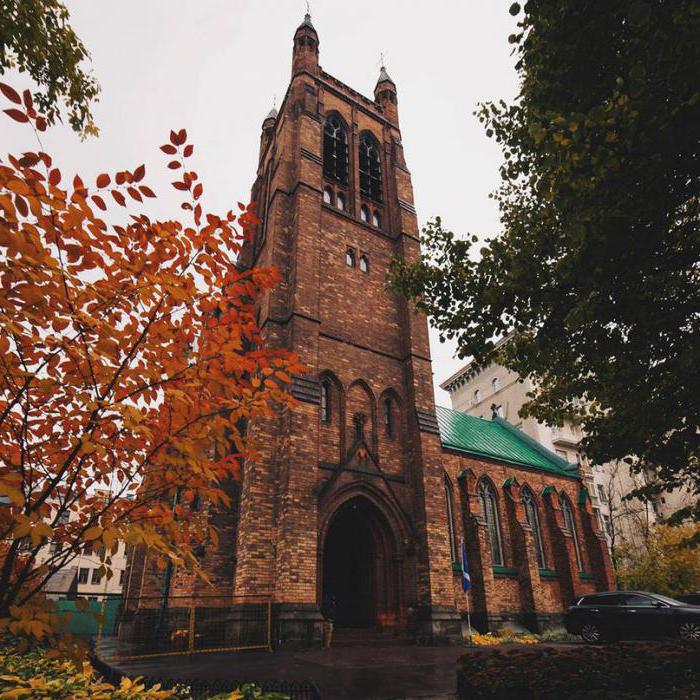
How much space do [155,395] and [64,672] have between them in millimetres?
4977

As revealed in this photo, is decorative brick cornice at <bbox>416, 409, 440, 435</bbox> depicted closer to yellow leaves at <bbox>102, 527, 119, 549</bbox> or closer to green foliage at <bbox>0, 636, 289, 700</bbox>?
green foliage at <bbox>0, 636, 289, 700</bbox>

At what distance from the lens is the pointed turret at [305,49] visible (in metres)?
24.2

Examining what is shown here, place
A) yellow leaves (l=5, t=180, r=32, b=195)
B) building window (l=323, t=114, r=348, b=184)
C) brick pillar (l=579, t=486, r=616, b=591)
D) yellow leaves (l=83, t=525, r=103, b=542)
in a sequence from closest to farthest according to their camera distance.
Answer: yellow leaves (l=5, t=180, r=32, b=195), yellow leaves (l=83, t=525, r=103, b=542), building window (l=323, t=114, r=348, b=184), brick pillar (l=579, t=486, r=616, b=591)

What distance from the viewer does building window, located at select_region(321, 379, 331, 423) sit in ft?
55.6

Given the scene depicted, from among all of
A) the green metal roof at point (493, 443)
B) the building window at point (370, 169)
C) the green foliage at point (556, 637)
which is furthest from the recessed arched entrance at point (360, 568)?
the building window at point (370, 169)

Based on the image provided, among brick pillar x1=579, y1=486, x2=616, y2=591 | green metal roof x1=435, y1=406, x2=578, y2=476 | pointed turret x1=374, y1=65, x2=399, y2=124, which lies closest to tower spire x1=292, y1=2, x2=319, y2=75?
pointed turret x1=374, y1=65, x2=399, y2=124

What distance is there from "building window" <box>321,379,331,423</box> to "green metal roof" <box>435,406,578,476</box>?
7.90 meters

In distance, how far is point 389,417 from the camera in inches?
732

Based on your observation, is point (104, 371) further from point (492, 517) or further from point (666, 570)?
point (666, 570)

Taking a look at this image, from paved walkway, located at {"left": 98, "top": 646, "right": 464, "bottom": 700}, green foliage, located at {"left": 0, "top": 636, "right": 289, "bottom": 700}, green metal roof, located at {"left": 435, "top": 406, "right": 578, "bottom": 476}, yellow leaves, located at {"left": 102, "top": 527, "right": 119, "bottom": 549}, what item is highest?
green metal roof, located at {"left": 435, "top": 406, "right": 578, "bottom": 476}

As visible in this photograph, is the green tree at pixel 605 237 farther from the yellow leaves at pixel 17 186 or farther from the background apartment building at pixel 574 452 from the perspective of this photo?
the background apartment building at pixel 574 452

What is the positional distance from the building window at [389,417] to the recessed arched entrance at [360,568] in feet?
9.68

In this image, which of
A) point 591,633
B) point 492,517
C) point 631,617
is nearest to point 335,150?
point 492,517

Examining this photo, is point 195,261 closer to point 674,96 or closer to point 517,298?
point 674,96
